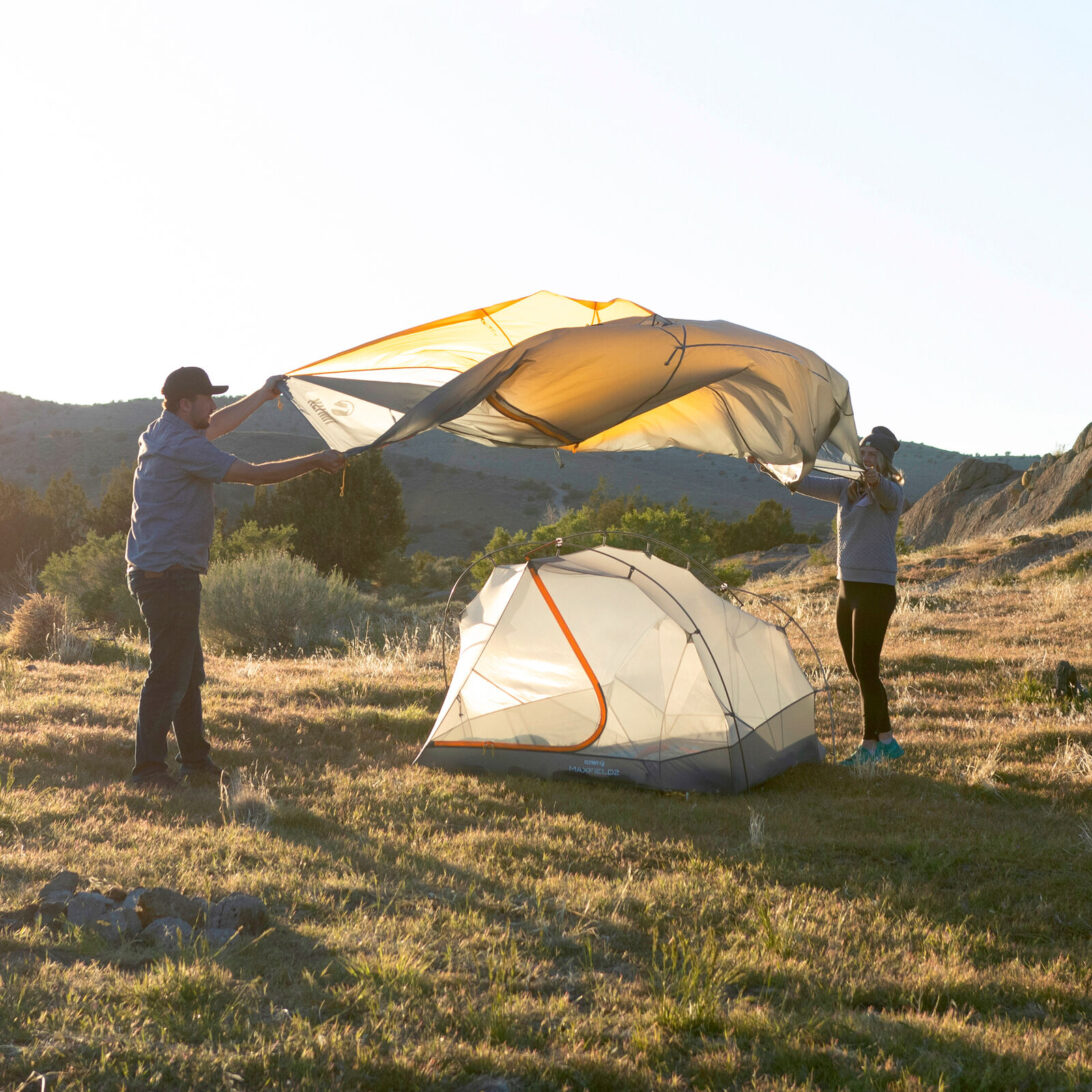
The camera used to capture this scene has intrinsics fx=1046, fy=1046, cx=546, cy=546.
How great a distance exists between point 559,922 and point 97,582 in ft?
76.2

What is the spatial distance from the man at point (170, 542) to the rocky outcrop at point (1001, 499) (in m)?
22.7

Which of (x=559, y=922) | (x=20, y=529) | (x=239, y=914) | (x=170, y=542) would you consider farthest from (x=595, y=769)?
(x=20, y=529)

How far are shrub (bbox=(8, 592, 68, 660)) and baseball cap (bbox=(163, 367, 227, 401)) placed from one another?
806 cm

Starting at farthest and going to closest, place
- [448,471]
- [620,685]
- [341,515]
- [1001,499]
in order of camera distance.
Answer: [448,471], [341,515], [1001,499], [620,685]

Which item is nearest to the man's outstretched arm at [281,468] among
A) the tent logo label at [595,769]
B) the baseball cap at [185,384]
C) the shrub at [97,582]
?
the baseball cap at [185,384]

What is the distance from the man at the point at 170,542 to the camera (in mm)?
6328

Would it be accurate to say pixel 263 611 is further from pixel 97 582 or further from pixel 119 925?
pixel 119 925

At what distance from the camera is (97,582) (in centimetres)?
2492

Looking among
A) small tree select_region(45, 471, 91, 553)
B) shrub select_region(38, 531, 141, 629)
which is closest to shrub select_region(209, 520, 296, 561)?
shrub select_region(38, 531, 141, 629)

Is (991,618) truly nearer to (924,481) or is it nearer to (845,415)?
(845,415)

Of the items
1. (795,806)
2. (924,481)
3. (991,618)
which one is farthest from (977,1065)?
(924,481)

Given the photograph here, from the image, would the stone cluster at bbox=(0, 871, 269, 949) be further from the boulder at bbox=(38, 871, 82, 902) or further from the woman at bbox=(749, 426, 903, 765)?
the woman at bbox=(749, 426, 903, 765)

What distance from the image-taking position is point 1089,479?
25094 millimetres

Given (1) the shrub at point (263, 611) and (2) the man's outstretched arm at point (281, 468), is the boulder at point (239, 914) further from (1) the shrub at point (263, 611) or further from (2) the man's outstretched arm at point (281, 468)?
(1) the shrub at point (263, 611)
